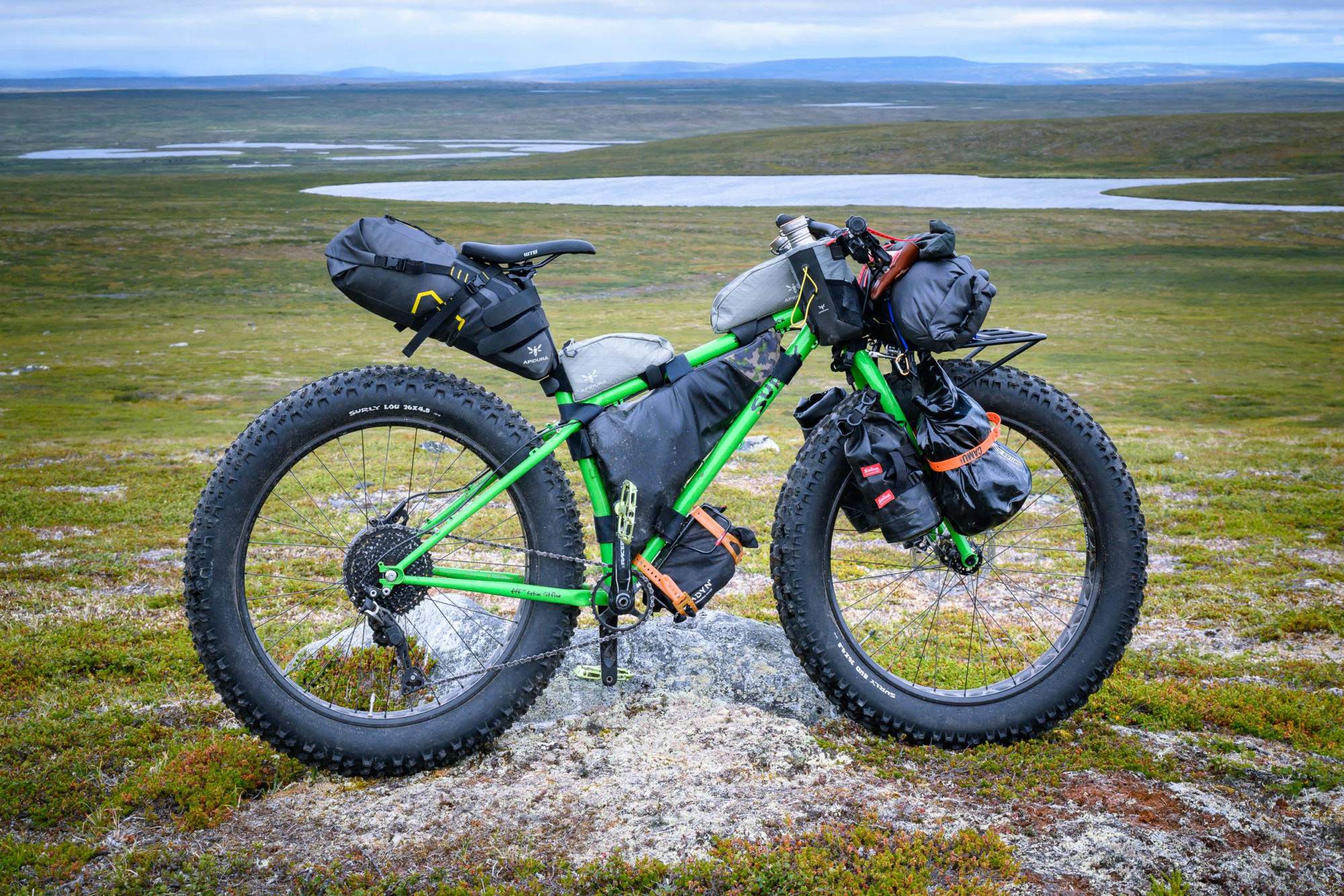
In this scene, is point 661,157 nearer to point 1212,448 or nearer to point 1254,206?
point 1254,206

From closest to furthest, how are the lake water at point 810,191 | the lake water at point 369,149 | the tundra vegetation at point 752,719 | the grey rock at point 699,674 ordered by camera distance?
the tundra vegetation at point 752,719 → the grey rock at point 699,674 → the lake water at point 810,191 → the lake water at point 369,149

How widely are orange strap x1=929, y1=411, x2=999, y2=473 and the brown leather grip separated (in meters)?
0.72

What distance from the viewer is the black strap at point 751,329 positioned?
409 centimetres

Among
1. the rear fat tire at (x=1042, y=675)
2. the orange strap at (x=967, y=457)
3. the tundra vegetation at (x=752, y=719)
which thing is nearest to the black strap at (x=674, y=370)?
the rear fat tire at (x=1042, y=675)

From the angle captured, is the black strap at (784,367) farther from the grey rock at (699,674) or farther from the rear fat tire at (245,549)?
the grey rock at (699,674)

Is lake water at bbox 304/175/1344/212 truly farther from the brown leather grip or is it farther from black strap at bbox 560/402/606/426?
black strap at bbox 560/402/606/426

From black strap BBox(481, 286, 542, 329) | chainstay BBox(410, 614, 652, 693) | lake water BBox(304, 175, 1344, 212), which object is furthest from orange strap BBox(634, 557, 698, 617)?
lake water BBox(304, 175, 1344, 212)

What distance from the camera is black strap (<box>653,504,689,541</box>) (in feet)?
13.3

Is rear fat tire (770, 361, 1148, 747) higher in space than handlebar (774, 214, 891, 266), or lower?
lower

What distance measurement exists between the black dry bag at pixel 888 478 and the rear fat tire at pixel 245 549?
3.84ft

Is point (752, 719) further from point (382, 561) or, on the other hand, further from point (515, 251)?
point (515, 251)

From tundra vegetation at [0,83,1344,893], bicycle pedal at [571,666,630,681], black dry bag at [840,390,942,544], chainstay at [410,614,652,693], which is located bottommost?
tundra vegetation at [0,83,1344,893]

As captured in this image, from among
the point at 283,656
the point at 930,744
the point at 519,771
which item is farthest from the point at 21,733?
the point at 930,744

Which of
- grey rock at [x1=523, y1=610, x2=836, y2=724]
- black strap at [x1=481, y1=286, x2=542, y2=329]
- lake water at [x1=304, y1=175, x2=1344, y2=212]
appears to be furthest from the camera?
lake water at [x1=304, y1=175, x2=1344, y2=212]
